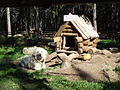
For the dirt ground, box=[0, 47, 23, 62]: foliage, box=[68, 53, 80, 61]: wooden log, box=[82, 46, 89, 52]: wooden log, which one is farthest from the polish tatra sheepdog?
box=[82, 46, 89, 52]: wooden log

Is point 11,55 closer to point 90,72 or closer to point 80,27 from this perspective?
point 80,27

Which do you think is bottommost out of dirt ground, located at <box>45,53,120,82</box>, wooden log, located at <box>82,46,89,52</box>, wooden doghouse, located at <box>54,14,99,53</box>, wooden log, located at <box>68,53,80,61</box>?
dirt ground, located at <box>45,53,120,82</box>

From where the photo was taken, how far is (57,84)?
8.05 meters

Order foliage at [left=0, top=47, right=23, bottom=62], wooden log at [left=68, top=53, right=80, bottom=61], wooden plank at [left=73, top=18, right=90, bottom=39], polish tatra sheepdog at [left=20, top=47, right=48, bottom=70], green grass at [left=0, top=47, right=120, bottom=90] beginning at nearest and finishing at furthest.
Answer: green grass at [left=0, top=47, right=120, bottom=90] → polish tatra sheepdog at [left=20, top=47, right=48, bottom=70] → wooden log at [left=68, top=53, right=80, bottom=61] → foliage at [left=0, top=47, right=23, bottom=62] → wooden plank at [left=73, top=18, right=90, bottom=39]

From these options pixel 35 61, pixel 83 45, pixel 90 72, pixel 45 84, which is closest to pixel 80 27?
pixel 83 45

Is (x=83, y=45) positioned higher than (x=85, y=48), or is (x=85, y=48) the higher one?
(x=83, y=45)

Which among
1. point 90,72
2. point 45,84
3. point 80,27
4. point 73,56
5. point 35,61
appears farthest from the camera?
point 80,27

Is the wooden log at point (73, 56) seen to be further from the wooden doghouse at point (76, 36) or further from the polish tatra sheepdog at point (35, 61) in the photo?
the polish tatra sheepdog at point (35, 61)

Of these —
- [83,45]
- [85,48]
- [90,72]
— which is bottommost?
[90,72]

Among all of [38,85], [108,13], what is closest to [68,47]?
[38,85]

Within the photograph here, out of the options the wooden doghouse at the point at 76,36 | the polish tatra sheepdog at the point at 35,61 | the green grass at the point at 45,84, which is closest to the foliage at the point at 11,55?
the polish tatra sheepdog at the point at 35,61

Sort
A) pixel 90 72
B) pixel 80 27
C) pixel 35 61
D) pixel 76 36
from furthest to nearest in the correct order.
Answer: pixel 76 36
pixel 80 27
pixel 35 61
pixel 90 72

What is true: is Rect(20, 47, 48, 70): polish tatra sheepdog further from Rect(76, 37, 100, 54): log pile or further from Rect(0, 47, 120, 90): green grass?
Rect(76, 37, 100, 54): log pile

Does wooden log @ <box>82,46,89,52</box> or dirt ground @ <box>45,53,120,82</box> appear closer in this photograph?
dirt ground @ <box>45,53,120,82</box>
